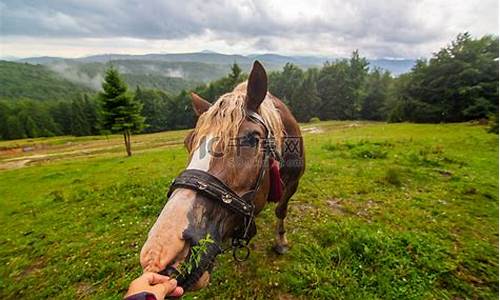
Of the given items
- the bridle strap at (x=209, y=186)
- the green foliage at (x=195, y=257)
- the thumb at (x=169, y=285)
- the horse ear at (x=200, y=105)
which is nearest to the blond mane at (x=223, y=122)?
the bridle strap at (x=209, y=186)

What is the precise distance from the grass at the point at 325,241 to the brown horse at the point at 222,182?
7.38ft

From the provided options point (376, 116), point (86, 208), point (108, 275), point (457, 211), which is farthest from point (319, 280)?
point (376, 116)

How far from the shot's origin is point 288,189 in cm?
444

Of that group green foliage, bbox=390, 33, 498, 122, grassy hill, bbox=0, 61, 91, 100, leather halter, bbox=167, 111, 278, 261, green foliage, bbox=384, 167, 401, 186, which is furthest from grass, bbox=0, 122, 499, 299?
grassy hill, bbox=0, 61, 91, 100

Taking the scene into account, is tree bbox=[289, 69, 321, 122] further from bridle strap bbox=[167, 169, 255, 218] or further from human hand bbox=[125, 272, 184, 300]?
human hand bbox=[125, 272, 184, 300]

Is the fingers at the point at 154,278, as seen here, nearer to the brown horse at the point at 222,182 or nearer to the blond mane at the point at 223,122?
the brown horse at the point at 222,182

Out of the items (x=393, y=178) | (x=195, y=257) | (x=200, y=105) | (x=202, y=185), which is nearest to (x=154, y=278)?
(x=195, y=257)

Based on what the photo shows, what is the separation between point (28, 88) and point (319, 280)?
221880 millimetres

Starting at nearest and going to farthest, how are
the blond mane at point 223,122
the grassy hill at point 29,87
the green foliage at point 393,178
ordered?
the blond mane at point 223,122, the green foliage at point 393,178, the grassy hill at point 29,87

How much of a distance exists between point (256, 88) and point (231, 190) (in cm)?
111

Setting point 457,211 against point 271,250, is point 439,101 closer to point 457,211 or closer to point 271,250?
point 457,211

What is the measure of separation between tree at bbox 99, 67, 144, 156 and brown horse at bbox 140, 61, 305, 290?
78.8 feet

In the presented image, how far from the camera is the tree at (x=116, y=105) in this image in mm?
22875

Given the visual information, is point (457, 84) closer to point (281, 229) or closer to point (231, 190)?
point (281, 229)
